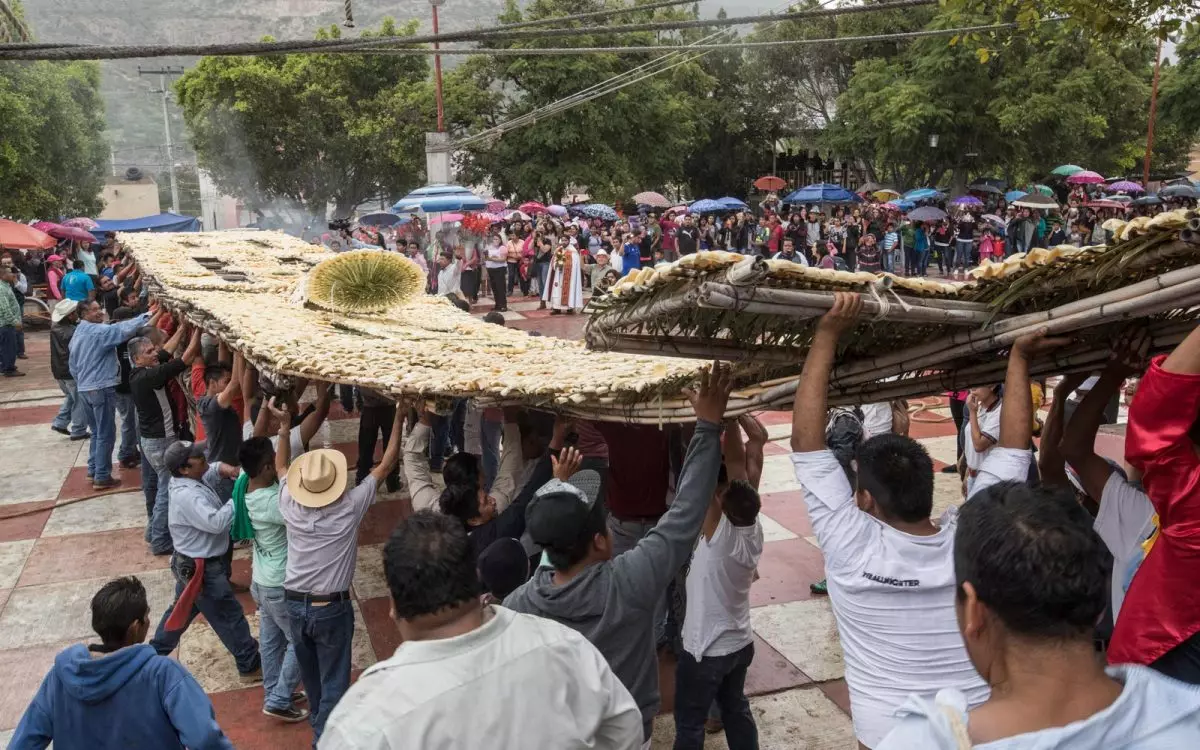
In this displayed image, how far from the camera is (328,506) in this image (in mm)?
4672

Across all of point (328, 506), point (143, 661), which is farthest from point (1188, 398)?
point (328, 506)

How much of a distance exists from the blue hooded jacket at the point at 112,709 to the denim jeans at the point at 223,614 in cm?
199

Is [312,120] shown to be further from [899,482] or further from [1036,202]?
[899,482]

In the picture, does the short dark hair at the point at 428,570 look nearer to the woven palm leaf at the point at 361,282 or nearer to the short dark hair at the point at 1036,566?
the short dark hair at the point at 1036,566

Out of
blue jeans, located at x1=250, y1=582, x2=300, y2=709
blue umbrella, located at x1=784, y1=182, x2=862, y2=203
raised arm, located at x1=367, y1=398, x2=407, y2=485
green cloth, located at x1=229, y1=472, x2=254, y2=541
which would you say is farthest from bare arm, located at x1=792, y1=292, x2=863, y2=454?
blue umbrella, located at x1=784, y1=182, x2=862, y2=203

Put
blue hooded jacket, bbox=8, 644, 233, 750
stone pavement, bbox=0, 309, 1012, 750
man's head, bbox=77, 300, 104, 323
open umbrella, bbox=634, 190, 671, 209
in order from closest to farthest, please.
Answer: blue hooded jacket, bbox=8, 644, 233, 750 < stone pavement, bbox=0, 309, 1012, 750 < man's head, bbox=77, 300, 104, 323 < open umbrella, bbox=634, 190, 671, 209

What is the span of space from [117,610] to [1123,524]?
11.0 feet

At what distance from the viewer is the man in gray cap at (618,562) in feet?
9.64

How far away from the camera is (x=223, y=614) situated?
565cm

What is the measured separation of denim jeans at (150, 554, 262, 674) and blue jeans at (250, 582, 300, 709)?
38 centimetres

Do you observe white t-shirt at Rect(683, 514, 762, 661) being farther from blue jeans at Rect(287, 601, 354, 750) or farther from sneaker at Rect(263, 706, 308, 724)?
sneaker at Rect(263, 706, 308, 724)

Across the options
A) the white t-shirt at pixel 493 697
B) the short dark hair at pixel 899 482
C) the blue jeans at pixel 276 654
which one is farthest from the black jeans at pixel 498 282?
the white t-shirt at pixel 493 697

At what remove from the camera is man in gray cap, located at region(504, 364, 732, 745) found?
116 inches

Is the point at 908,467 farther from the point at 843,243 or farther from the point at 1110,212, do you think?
the point at 1110,212
